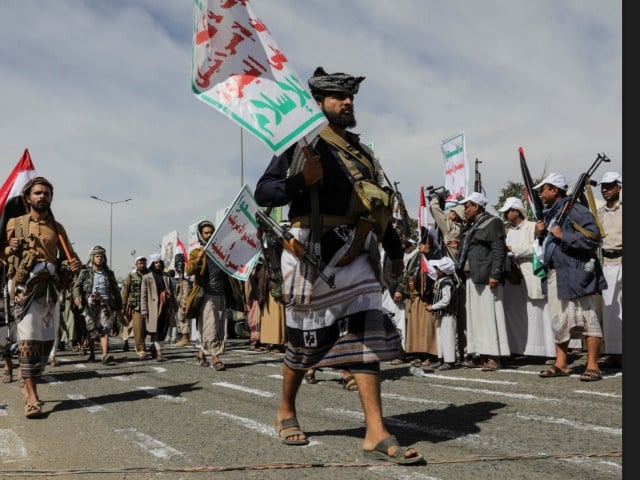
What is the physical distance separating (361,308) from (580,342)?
286 inches

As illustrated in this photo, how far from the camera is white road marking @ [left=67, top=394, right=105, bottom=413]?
6426mm

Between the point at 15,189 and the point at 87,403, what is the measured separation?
92.1 inches

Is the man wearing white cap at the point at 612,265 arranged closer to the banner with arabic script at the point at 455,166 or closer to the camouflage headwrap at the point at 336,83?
the banner with arabic script at the point at 455,166

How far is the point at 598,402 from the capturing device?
582cm

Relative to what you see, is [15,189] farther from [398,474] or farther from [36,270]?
[398,474]

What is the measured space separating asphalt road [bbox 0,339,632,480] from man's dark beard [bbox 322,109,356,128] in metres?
2.03

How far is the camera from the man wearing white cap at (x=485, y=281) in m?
9.01

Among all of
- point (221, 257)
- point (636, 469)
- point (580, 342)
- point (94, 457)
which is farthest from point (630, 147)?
point (580, 342)

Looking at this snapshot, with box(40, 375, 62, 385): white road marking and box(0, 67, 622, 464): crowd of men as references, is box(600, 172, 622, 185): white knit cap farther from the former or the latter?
box(40, 375, 62, 385): white road marking

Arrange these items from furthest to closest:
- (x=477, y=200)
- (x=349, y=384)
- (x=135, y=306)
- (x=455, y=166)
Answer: (x=135, y=306) → (x=455, y=166) → (x=477, y=200) → (x=349, y=384)

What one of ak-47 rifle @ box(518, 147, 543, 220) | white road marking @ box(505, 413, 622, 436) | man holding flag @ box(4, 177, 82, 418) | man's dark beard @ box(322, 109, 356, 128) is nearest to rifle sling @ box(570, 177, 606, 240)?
ak-47 rifle @ box(518, 147, 543, 220)

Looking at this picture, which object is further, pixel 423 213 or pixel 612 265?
pixel 423 213

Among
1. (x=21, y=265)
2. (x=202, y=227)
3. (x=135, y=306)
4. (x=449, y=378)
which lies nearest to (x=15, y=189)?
(x=21, y=265)

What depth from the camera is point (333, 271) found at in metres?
4.24
